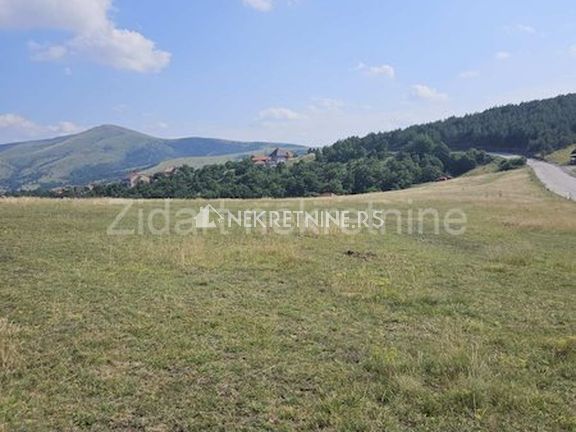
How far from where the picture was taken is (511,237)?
25172 mm

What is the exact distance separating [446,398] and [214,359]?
3.55m

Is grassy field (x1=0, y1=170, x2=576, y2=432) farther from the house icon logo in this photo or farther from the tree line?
the tree line

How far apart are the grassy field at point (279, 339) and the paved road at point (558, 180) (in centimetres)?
4420

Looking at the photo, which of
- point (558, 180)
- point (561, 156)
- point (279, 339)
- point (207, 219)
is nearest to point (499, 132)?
point (561, 156)

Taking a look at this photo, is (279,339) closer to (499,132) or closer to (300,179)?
(300,179)

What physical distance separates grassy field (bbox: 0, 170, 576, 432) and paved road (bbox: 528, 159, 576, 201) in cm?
4420

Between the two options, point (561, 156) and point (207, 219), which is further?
point (561, 156)

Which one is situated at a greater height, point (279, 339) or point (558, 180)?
point (558, 180)

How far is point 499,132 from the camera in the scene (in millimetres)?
145250

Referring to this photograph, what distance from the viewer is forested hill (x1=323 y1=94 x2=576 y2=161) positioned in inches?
5069

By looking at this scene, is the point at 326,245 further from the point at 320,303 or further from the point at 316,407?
the point at 316,407

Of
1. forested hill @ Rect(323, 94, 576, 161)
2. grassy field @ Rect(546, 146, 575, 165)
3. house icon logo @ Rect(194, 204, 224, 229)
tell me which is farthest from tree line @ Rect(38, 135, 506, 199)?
house icon logo @ Rect(194, 204, 224, 229)

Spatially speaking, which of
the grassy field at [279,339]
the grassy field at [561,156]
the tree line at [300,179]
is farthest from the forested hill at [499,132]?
the grassy field at [279,339]

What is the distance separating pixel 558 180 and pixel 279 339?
76.0m
